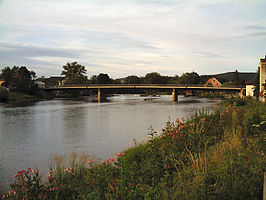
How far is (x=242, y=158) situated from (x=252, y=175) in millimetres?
832

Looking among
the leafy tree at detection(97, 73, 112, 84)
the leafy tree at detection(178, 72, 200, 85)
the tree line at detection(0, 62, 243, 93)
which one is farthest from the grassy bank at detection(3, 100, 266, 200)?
the leafy tree at detection(97, 73, 112, 84)

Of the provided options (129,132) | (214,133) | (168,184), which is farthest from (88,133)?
(168,184)

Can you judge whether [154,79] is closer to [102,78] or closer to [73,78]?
[102,78]

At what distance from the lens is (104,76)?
15650 cm

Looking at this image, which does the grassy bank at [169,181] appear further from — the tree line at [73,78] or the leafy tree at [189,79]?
the leafy tree at [189,79]

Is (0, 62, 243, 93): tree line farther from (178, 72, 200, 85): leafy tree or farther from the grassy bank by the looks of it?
the grassy bank

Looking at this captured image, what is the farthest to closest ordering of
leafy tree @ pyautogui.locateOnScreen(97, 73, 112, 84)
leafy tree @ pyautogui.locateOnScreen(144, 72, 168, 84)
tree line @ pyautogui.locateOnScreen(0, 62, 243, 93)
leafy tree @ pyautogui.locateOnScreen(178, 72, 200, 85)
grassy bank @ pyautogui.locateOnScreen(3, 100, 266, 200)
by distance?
leafy tree @ pyautogui.locateOnScreen(144, 72, 168, 84) < leafy tree @ pyautogui.locateOnScreen(97, 73, 112, 84) < leafy tree @ pyautogui.locateOnScreen(178, 72, 200, 85) < tree line @ pyautogui.locateOnScreen(0, 62, 243, 93) < grassy bank @ pyautogui.locateOnScreen(3, 100, 266, 200)

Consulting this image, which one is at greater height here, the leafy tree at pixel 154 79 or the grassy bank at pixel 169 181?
the leafy tree at pixel 154 79

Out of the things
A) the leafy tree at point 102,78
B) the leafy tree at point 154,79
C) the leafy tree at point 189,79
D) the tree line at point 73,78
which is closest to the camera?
the tree line at point 73,78

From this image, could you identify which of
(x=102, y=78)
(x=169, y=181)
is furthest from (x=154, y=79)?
(x=169, y=181)

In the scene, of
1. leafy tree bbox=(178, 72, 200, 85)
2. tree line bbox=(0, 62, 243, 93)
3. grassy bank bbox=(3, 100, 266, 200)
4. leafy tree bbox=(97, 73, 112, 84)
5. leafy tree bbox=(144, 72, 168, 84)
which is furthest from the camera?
leafy tree bbox=(144, 72, 168, 84)

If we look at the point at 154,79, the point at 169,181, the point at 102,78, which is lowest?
the point at 169,181

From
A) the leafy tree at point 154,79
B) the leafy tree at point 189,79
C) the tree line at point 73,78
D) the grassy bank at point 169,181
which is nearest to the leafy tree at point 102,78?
the tree line at point 73,78

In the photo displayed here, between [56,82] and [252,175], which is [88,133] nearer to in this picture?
[252,175]
